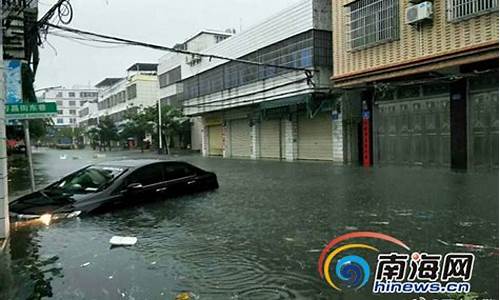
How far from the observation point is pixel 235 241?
689cm

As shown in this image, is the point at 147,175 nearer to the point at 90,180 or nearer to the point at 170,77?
the point at 90,180

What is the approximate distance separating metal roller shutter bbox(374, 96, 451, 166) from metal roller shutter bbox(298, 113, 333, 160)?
3.72 meters

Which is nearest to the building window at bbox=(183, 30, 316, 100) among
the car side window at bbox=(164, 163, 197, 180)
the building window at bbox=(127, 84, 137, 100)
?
the car side window at bbox=(164, 163, 197, 180)

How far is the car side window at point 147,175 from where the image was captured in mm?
9885

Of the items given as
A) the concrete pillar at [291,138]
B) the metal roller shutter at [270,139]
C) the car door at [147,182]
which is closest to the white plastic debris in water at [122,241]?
the car door at [147,182]

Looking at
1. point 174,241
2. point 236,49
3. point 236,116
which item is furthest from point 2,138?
A: point 236,116

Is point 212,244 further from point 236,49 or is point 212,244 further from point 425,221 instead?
point 236,49

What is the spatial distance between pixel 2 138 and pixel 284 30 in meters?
19.3

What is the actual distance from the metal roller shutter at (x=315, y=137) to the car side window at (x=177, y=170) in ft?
43.7

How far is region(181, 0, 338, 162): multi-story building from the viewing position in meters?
22.6

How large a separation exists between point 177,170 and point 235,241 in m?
4.77

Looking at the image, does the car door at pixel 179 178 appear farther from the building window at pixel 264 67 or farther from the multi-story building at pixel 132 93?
the multi-story building at pixel 132 93

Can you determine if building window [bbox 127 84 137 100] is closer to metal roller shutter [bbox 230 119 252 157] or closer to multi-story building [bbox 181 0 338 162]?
multi-story building [bbox 181 0 338 162]

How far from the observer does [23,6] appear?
428 inches
